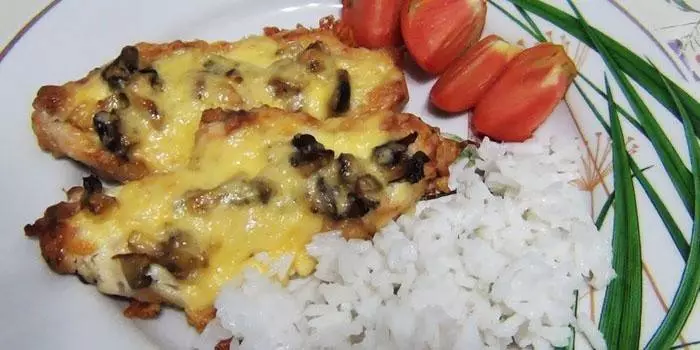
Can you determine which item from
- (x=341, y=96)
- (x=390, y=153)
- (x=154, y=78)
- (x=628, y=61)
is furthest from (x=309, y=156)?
(x=628, y=61)

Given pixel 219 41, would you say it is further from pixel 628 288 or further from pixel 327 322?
pixel 628 288

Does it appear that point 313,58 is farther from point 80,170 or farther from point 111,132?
point 80,170

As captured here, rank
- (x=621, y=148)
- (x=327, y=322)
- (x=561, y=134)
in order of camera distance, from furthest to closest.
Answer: (x=561, y=134) → (x=621, y=148) → (x=327, y=322)

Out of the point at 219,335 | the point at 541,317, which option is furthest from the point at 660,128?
the point at 219,335

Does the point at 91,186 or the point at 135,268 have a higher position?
the point at 91,186

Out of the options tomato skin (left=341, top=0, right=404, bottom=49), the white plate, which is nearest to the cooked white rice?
the white plate

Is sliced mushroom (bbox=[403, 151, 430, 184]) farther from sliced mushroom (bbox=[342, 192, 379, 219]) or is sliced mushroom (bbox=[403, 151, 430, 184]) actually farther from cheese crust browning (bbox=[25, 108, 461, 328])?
sliced mushroom (bbox=[342, 192, 379, 219])

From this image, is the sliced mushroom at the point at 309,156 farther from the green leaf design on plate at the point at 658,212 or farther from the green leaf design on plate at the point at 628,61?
the green leaf design on plate at the point at 628,61
